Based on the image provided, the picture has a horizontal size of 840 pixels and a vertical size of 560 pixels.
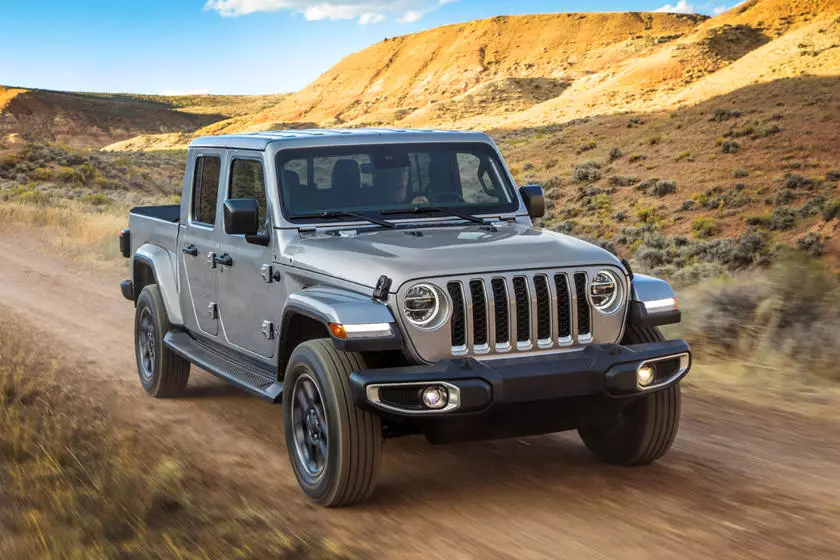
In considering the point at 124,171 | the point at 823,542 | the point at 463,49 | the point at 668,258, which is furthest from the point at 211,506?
the point at 463,49

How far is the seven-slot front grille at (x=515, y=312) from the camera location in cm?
461

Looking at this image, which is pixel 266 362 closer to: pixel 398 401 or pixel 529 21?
pixel 398 401

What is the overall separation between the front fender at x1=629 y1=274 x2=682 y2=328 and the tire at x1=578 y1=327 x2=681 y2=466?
0.39 ft

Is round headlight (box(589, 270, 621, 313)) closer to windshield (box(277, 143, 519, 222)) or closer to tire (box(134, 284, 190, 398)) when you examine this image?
windshield (box(277, 143, 519, 222))

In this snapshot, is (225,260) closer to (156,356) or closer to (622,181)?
(156,356)

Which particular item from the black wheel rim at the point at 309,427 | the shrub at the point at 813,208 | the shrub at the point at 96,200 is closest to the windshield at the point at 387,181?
the black wheel rim at the point at 309,427

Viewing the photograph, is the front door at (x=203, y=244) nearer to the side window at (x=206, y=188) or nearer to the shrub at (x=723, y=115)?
the side window at (x=206, y=188)

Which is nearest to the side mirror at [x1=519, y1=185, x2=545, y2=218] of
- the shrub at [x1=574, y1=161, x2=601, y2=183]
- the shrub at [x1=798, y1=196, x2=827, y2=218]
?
the shrub at [x1=798, y1=196, x2=827, y2=218]

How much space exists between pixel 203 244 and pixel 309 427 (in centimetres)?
202

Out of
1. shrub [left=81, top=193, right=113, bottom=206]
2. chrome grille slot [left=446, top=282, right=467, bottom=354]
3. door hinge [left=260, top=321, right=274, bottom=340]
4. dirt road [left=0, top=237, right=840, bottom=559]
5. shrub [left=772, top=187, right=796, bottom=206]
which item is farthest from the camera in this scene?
shrub [left=772, top=187, right=796, bottom=206]

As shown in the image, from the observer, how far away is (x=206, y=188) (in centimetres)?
670

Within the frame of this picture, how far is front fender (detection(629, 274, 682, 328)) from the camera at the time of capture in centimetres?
496

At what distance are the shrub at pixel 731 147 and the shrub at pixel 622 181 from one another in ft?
12.1

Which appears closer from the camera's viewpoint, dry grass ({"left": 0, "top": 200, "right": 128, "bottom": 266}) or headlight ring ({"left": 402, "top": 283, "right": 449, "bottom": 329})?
headlight ring ({"left": 402, "top": 283, "right": 449, "bottom": 329})
